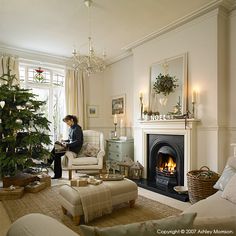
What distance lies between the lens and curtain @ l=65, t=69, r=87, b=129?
19.4 feet

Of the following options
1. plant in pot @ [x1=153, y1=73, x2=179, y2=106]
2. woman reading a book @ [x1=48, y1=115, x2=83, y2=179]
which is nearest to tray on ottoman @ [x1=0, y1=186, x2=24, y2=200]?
woman reading a book @ [x1=48, y1=115, x2=83, y2=179]

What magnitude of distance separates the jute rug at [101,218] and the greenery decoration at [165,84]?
6.70 feet

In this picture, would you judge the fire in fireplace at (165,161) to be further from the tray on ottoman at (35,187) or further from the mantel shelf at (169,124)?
the tray on ottoman at (35,187)

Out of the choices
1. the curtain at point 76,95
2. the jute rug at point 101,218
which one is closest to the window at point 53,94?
the curtain at point 76,95

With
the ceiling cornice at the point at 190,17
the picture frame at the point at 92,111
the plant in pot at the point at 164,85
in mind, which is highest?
the ceiling cornice at the point at 190,17

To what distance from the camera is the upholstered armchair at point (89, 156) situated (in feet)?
14.9

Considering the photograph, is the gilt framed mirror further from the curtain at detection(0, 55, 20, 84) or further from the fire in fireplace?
the curtain at detection(0, 55, 20, 84)

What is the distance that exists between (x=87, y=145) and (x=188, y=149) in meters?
2.39

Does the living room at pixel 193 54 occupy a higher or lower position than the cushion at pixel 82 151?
higher

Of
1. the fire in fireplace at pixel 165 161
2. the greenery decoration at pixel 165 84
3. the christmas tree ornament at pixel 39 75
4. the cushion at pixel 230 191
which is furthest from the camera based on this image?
the christmas tree ornament at pixel 39 75

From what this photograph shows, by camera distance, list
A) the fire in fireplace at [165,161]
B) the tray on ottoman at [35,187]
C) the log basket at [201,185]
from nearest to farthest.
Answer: the log basket at [201,185], the tray on ottoman at [35,187], the fire in fireplace at [165,161]

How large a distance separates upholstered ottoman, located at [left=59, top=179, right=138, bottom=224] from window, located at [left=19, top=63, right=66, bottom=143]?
3384 millimetres

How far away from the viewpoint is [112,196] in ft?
9.11

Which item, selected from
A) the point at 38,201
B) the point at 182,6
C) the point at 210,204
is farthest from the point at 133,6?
the point at 38,201
